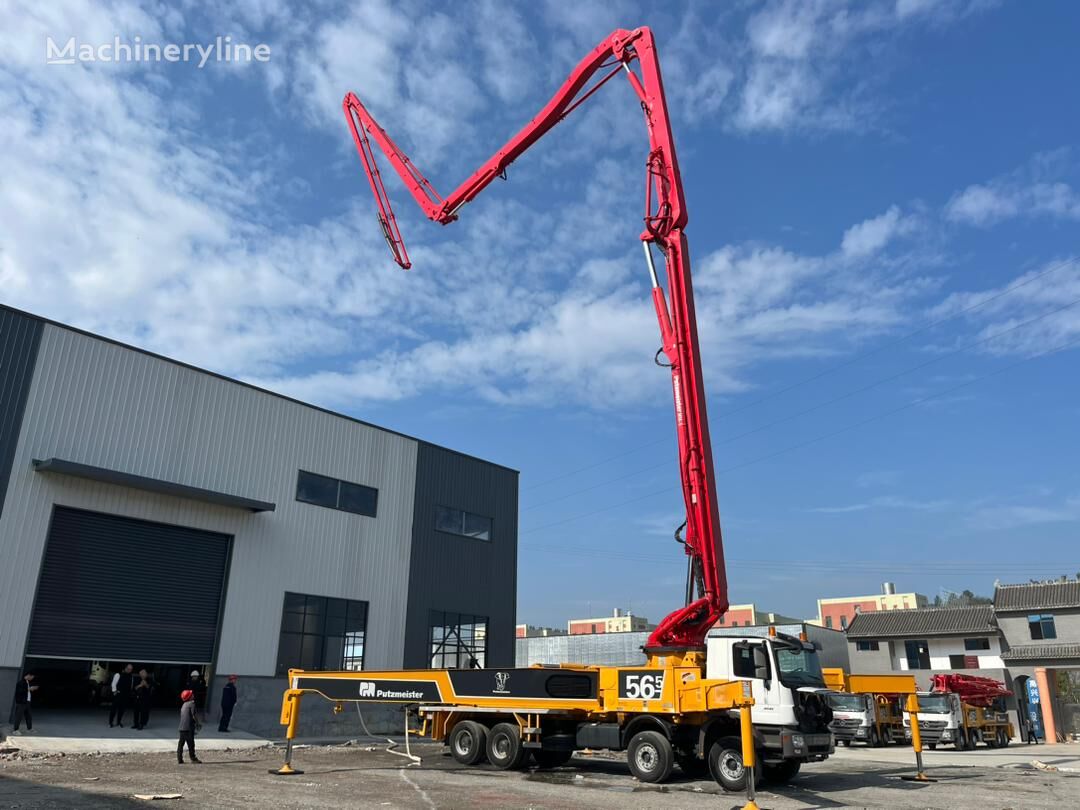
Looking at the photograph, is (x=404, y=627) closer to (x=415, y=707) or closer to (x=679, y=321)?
(x=415, y=707)

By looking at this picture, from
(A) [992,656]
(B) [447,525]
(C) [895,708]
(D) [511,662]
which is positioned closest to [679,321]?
(B) [447,525]

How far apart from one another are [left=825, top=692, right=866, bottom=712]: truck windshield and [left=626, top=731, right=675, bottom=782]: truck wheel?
17.0 m

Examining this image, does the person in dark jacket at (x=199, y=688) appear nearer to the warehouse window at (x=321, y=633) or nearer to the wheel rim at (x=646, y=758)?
the warehouse window at (x=321, y=633)

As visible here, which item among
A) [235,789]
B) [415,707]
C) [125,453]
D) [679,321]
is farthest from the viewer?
[125,453]

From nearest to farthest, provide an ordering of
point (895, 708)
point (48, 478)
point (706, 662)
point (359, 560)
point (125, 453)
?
point (706, 662) → point (48, 478) → point (125, 453) → point (359, 560) → point (895, 708)

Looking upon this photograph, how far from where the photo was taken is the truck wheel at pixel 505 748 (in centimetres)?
1667

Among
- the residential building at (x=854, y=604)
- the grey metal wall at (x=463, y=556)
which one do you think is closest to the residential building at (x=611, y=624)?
the residential building at (x=854, y=604)

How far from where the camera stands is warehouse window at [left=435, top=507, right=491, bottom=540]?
31812 mm

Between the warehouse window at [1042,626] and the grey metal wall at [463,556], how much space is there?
28.5 meters

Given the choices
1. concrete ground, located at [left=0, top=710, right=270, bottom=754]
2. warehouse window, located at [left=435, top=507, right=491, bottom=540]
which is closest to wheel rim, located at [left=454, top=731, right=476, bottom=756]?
concrete ground, located at [left=0, top=710, right=270, bottom=754]

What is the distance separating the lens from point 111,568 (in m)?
22.1

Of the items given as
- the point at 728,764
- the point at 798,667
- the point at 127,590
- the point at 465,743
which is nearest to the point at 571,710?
the point at 465,743

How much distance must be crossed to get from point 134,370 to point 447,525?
13107 mm

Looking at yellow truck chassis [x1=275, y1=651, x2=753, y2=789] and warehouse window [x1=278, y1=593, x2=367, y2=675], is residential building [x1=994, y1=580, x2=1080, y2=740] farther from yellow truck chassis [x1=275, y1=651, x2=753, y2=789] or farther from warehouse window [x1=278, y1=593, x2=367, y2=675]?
warehouse window [x1=278, y1=593, x2=367, y2=675]
